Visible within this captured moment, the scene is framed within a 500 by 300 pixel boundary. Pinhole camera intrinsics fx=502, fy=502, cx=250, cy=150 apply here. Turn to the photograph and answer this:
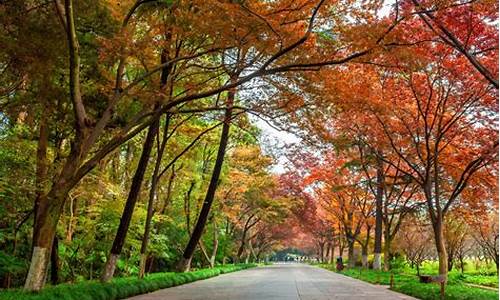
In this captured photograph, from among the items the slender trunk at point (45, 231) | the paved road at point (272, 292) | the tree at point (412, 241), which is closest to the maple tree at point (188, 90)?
the slender trunk at point (45, 231)

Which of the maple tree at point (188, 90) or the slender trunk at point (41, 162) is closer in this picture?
the maple tree at point (188, 90)

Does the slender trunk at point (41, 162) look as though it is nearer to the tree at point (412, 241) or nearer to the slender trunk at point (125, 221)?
the slender trunk at point (125, 221)

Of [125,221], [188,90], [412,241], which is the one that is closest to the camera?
[188,90]

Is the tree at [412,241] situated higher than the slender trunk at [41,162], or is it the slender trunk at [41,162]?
the tree at [412,241]

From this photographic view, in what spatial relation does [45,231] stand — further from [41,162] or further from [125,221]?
[125,221]

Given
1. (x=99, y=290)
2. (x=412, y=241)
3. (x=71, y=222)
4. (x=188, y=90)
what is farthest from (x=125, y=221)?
(x=412, y=241)

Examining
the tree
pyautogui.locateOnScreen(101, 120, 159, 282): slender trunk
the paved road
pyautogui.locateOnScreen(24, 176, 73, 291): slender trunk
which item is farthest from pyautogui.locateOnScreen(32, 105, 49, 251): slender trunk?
the tree

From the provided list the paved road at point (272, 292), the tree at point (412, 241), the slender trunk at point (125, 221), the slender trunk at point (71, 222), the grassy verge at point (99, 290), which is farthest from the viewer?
the tree at point (412, 241)

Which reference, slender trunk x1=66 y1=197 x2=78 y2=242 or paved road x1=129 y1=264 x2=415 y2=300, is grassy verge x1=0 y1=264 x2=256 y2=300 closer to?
paved road x1=129 y1=264 x2=415 y2=300

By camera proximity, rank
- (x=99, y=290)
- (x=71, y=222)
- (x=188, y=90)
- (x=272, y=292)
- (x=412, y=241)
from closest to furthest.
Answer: (x=99, y=290) → (x=188, y=90) → (x=272, y=292) → (x=71, y=222) → (x=412, y=241)

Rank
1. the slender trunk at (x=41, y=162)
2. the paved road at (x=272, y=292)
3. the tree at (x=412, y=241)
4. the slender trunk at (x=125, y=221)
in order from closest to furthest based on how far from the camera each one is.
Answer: the slender trunk at (x=41, y=162) → the paved road at (x=272, y=292) → the slender trunk at (x=125, y=221) → the tree at (x=412, y=241)

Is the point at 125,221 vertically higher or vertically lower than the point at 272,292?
higher

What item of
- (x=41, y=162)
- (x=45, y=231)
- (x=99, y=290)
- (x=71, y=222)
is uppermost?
(x=41, y=162)

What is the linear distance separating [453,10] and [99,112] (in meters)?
8.71
